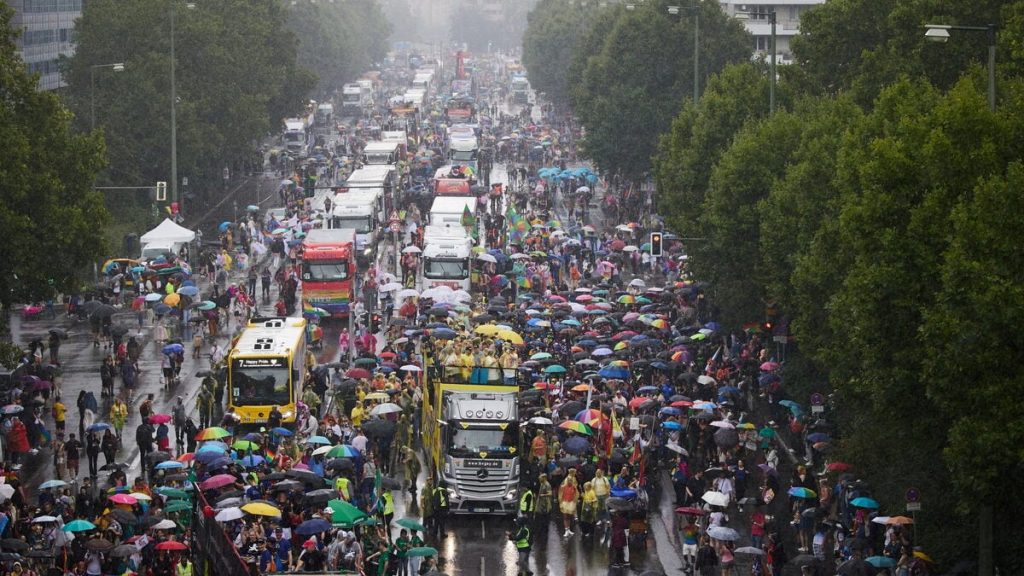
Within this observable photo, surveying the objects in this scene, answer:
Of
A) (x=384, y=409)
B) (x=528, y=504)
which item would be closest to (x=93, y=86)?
(x=384, y=409)

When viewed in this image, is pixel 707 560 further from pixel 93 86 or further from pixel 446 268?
pixel 93 86

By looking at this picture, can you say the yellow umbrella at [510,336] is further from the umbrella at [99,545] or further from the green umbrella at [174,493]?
the umbrella at [99,545]

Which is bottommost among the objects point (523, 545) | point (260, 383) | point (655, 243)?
point (523, 545)

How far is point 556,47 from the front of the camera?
153 m

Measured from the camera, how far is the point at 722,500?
119ft

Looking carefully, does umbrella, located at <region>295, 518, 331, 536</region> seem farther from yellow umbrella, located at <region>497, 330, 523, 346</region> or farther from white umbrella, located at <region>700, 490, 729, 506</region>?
yellow umbrella, located at <region>497, 330, 523, 346</region>

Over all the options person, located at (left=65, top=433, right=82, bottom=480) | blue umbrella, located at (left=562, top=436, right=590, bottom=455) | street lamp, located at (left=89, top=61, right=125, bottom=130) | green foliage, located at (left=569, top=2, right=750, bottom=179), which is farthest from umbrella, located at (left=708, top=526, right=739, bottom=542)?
green foliage, located at (left=569, top=2, right=750, bottom=179)

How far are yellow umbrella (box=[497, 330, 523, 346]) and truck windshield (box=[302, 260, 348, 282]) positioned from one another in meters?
13.1

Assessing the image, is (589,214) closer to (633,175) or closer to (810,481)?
(633,175)

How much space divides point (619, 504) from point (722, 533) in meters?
2.98

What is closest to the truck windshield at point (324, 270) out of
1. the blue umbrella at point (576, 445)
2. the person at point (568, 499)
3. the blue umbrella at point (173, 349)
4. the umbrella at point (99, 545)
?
the blue umbrella at point (173, 349)

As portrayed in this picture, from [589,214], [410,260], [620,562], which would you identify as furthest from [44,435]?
[589,214]

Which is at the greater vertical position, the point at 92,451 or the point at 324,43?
the point at 324,43

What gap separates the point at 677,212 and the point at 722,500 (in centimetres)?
2854
